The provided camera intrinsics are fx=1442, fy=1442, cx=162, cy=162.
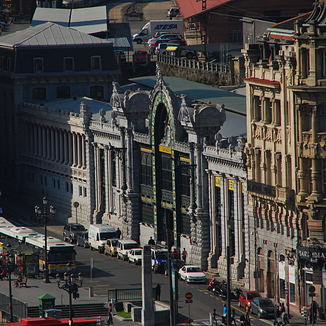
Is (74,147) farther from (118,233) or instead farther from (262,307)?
(262,307)

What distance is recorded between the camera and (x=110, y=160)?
510 feet

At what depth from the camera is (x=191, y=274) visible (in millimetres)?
127875

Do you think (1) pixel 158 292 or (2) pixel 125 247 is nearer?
(1) pixel 158 292

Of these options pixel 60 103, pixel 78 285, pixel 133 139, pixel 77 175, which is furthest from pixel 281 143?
pixel 60 103

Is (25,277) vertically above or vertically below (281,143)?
below

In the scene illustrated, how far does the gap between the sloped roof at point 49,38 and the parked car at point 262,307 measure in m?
77.1

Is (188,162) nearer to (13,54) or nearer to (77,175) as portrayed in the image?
(77,175)

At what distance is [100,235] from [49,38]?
48.2m

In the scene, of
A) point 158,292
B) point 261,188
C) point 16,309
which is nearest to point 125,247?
point 158,292

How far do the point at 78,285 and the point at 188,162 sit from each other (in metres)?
17.2

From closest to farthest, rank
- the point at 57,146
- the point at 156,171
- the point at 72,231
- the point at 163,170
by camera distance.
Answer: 1. the point at 163,170
2. the point at 156,171
3. the point at 72,231
4. the point at 57,146

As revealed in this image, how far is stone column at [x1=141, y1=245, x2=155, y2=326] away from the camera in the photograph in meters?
114

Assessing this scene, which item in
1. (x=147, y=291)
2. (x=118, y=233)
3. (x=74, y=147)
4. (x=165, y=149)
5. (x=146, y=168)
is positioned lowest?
(x=118, y=233)

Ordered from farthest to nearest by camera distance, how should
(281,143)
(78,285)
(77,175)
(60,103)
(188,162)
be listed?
(60,103)
(77,175)
(188,162)
(78,285)
(281,143)
